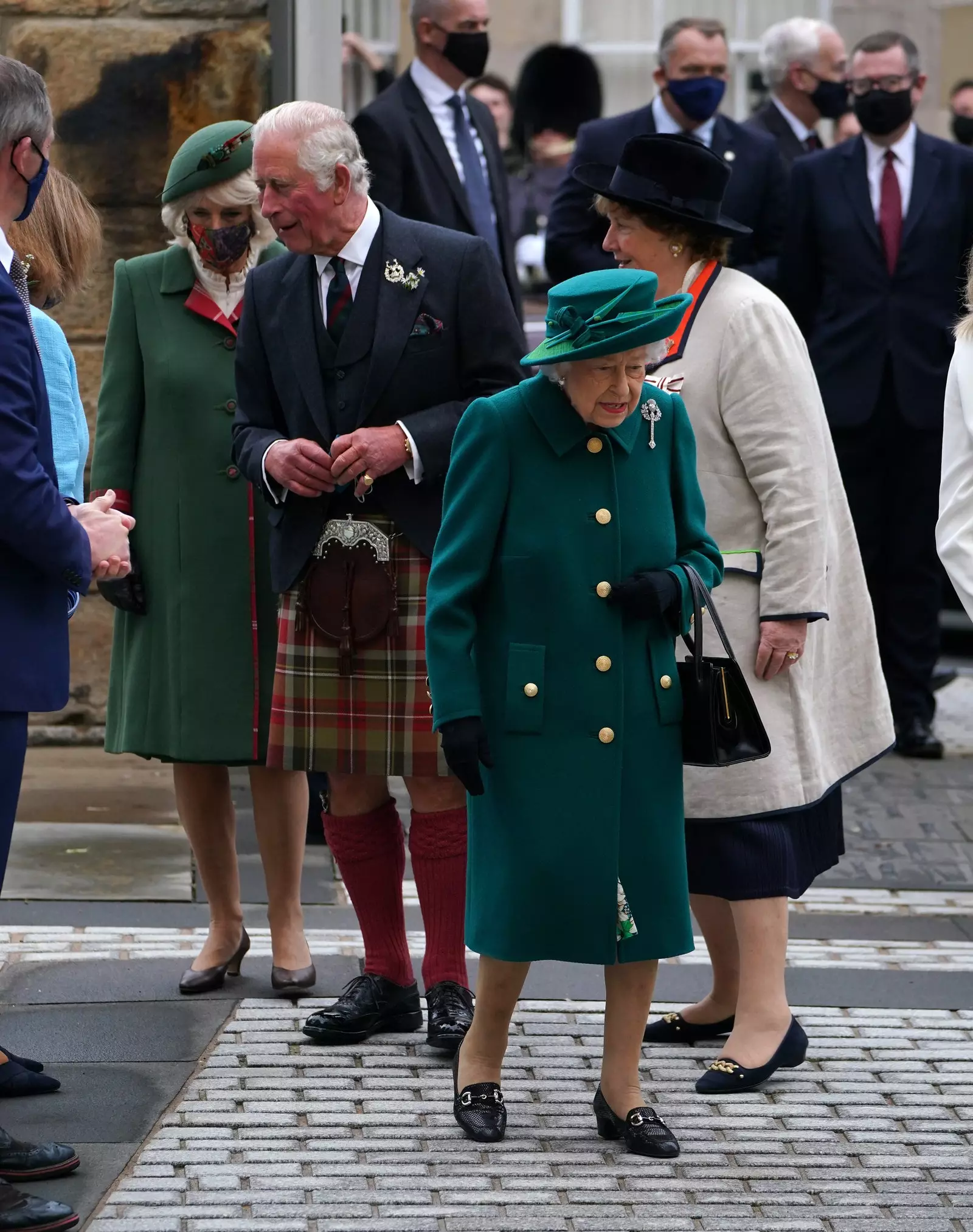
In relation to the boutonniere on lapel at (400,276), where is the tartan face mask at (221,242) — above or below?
above

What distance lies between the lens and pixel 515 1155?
4.14 m

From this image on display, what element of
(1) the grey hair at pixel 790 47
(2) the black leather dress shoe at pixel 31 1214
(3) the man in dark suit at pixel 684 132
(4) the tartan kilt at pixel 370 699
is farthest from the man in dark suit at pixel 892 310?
(2) the black leather dress shoe at pixel 31 1214

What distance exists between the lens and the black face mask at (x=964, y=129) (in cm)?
1202

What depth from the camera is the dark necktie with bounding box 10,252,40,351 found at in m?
3.92

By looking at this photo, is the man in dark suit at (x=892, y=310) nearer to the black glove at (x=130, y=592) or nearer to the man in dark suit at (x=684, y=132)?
the man in dark suit at (x=684, y=132)

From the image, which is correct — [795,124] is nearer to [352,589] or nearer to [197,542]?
[197,542]

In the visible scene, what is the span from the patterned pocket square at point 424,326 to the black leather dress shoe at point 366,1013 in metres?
→ 1.44

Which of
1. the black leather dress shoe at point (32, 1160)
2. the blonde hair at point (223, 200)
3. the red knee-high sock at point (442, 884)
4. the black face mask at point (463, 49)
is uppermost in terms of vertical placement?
the black face mask at point (463, 49)

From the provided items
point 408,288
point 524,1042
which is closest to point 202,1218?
point 524,1042

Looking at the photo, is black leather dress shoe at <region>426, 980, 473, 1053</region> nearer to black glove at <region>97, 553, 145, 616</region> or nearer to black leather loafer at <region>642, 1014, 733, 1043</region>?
black leather loafer at <region>642, 1014, 733, 1043</region>

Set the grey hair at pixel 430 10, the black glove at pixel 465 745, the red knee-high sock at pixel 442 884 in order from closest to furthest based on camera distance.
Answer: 1. the black glove at pixel 465 745
2. the red knee-high sock at pixel 442 884
3. the grey hair at pixel 430 10

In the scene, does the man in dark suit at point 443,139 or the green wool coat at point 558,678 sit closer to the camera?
the green wool coat at point 558,678

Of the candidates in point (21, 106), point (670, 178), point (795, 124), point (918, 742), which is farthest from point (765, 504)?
point (795, 124)

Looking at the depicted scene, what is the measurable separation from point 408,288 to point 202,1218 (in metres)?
2.09
